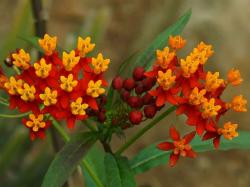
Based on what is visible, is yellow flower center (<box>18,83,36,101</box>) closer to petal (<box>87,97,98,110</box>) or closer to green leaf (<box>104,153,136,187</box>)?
petal (<box>87,97,98,110</box>)

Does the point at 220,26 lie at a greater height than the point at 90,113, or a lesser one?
greater

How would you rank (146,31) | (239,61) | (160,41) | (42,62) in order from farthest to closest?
(146,31) → (239,61) → (160,41) → (42,62)

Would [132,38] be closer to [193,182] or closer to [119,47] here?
[119,47]

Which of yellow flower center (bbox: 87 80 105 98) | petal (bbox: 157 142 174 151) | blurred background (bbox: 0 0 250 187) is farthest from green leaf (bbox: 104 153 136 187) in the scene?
blurred background (bbox: 0 0 250 187)

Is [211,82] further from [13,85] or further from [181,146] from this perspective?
[13,85]

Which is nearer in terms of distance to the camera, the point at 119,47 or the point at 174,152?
the point at 174,152

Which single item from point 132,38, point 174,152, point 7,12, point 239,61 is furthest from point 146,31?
point 174,152

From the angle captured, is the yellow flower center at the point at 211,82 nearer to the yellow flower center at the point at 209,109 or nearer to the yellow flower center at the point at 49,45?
the yellow flower center at the point at 209,109
